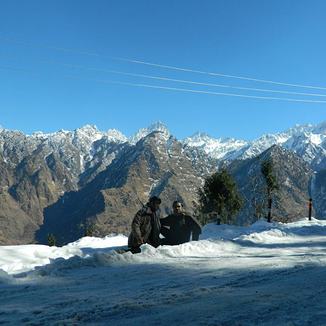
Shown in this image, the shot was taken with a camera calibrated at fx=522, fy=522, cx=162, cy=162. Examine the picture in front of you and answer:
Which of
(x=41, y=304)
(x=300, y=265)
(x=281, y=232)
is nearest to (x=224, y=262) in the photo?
→ (x=300, y=265)

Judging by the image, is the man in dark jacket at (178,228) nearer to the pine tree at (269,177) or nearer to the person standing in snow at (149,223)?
the person standing in snow at (149,223)

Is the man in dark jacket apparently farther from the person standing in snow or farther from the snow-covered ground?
the snow-covered ground

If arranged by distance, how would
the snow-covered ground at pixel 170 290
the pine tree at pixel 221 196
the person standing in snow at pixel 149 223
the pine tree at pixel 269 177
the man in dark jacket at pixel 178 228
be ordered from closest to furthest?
the snow-covered ground at pixel 170 290
the person standing in snow at pixel 149 223
the man in dark jacket at pixel 178 228
the pine tree at pixel 269 177
the pine tree at pixel 221 196

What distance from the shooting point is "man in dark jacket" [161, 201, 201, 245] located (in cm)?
1616

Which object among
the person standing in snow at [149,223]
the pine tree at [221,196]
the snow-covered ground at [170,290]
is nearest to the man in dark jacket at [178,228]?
the person standing in snow at [149,223]

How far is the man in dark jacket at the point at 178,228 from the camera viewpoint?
53.0 feet

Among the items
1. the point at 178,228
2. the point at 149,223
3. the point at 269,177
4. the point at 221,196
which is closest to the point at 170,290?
the point at 149,223

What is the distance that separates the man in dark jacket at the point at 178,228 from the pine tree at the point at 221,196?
35.6 m

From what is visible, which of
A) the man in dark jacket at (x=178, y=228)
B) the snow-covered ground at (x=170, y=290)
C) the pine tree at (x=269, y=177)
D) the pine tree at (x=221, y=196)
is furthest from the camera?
the pine tree at (x=221, y=196)

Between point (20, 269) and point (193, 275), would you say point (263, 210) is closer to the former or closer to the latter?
point (20, 269)

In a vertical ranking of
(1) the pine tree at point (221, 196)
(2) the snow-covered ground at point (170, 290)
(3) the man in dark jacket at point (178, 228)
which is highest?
(1) the pine tree at point (221, 196)

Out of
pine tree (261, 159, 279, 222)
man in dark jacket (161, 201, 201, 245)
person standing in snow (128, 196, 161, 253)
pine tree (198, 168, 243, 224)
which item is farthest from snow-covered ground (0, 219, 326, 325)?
pine tree (198, 168, 243, 224)

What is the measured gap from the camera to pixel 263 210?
5122cm

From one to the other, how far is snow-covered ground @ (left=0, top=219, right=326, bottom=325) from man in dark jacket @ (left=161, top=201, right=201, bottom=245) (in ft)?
9.95
